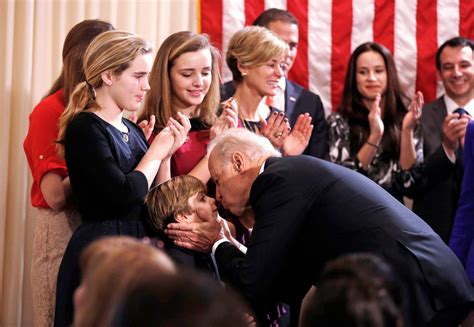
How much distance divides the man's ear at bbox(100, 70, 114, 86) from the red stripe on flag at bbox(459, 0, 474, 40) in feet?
8.99

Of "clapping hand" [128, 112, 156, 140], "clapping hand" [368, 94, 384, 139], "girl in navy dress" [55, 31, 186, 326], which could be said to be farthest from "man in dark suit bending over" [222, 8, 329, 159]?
"girl in navy dress" [55, 31, 186, 326]

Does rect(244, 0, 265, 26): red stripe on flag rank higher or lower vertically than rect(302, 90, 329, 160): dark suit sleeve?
higher

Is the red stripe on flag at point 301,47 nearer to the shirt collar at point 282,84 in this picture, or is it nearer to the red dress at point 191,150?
the shirt collar at point 282,84

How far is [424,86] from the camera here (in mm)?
5785

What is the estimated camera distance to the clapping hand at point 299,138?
4512mm

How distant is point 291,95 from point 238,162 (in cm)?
194

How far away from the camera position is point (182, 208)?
3.54 metres

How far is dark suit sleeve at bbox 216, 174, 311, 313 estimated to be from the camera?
3.10m

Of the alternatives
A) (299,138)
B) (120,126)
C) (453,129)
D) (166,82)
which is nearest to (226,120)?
(166,82)

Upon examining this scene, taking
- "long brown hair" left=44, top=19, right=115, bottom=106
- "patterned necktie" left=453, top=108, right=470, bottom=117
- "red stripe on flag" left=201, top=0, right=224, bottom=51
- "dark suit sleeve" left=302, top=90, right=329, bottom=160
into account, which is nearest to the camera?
"long brown hair" left=44, top=19, right=115, bottom=106

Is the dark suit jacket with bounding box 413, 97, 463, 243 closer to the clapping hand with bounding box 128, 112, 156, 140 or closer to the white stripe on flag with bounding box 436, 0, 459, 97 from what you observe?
the white stripe on flag with bounding box 436, 0, 459, 97

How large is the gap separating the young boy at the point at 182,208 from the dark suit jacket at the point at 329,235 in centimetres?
38

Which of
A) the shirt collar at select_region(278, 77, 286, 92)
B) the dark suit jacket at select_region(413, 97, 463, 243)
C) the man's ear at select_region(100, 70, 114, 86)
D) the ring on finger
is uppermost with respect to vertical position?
the man's ear at select_region(100, 70, 114, 86)

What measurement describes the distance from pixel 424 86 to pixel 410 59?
0.18 metres
